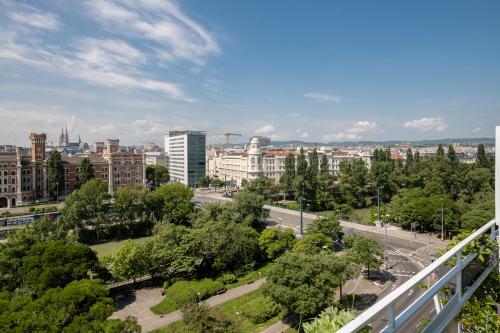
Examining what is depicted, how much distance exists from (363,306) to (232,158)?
58896 millimetres

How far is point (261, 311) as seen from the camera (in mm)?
15711

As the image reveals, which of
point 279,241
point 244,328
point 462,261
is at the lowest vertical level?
point 244,328

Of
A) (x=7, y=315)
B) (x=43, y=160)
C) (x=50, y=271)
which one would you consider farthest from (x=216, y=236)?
(x=43, y=160)

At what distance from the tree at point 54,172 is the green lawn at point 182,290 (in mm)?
32347

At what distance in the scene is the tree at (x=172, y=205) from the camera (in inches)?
1292

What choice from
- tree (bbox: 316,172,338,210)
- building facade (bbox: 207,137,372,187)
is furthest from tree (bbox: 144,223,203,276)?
building facade (bbox: 207,137,372,187)

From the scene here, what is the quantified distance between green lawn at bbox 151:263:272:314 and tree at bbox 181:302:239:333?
4601 mm

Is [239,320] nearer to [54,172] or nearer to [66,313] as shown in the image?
[66,313]

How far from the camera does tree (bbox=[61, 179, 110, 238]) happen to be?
29062mm

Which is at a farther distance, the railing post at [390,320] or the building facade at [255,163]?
the building facade at [255,163]

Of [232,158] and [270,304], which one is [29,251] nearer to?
[270,304]

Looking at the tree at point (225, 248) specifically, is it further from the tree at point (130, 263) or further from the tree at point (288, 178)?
the tree at point (288, 178)

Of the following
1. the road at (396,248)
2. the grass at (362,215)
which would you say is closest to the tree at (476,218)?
the road at (396,248)

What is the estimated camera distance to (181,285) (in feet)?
63.9
